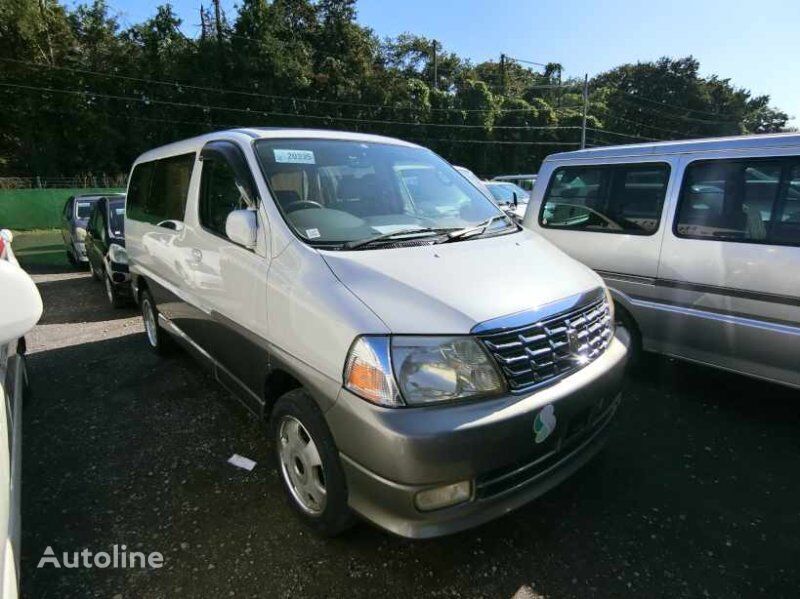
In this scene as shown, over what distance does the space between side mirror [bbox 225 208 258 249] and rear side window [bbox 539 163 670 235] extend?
3.02 meters

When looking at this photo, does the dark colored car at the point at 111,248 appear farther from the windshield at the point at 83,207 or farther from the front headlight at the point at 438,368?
the front headlight at the point at 438,368

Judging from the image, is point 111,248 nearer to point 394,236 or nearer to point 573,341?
point 394,236

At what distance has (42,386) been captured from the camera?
449 cm

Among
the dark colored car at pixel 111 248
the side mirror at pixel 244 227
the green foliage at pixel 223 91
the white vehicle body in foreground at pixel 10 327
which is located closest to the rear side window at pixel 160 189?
the side mirror at pixel 244 227

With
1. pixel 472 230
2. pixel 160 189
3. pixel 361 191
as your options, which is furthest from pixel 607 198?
pixel 160 189

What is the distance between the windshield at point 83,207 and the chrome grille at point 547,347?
11895 mm

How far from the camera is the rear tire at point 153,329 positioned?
488 centimetres

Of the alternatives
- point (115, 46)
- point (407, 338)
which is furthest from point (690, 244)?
point (115, 46)

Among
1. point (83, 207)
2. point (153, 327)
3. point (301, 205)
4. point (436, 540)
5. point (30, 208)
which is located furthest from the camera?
point (30, 208)

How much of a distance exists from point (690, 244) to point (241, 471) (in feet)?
11.6

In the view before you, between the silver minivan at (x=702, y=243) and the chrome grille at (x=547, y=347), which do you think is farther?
the silver minivan at (x=702, y=243)

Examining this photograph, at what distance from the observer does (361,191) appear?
3006 mm

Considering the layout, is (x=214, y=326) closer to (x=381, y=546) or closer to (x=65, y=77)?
(x=381, y=546)

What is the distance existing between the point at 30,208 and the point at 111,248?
19.0 metres
